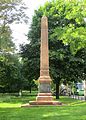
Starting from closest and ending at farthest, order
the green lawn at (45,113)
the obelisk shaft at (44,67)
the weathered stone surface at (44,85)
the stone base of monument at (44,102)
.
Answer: the green lawn at (45,113) < the stone base of monument at (44,102) < the weathered stone surface at (44,85) < the obelisk shaft at (44,67)

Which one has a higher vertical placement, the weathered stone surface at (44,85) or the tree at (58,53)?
the tree at (58,53)

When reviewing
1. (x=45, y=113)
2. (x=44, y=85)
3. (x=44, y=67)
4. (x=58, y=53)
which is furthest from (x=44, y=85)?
(x=58, y=53)

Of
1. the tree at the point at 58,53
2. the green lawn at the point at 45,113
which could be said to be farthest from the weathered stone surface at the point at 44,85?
the tree at the point at 58,53

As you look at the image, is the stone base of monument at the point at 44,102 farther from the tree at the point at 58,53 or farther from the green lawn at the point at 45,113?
the tree at the point at 58,53

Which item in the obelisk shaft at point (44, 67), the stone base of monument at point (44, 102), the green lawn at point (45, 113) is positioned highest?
the obelisk shaft at point (44, 67)

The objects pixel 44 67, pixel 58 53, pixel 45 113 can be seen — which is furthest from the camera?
pixel 58 53

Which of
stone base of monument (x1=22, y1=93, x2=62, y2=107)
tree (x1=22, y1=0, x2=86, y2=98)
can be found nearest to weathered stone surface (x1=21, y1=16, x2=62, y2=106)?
stone base of monument (x1=22, y1=93, x2=62, y2=107)

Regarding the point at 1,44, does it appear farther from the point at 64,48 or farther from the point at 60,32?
the point at 60,32

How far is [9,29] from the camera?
1423 inches

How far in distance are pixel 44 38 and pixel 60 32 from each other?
9.47 m

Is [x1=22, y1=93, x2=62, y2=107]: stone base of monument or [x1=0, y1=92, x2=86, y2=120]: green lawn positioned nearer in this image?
[x1=0, y1=92, x2=86, y2=120]: green lawn

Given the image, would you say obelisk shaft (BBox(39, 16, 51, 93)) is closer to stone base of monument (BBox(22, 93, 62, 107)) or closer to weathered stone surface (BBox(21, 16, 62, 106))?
weathered stone surface (BBox(21, 16, 62, 106))

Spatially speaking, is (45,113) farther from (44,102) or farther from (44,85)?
(44,85)

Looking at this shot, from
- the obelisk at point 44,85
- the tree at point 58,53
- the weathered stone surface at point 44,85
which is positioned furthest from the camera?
the tree at point 58,53
